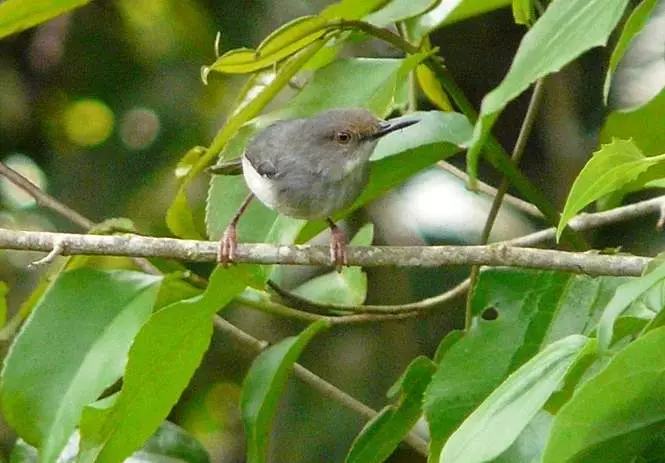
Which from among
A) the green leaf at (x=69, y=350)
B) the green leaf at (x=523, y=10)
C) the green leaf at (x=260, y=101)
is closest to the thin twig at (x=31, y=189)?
the green leaf at (x=69, y=350)

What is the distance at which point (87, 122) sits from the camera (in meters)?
3.54

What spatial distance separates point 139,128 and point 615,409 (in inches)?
104

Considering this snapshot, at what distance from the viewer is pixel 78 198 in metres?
3.36

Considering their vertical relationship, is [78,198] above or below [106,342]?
above

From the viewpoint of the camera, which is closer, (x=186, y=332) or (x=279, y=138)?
(x=186, y=332)

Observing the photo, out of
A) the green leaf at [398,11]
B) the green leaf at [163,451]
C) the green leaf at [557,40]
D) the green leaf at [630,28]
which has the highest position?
the green leaf at [398,11]

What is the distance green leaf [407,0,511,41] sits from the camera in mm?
1641

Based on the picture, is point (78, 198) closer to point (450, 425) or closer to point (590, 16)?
point (450, 425)

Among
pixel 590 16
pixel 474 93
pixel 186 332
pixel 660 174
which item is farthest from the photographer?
pixel 474 93

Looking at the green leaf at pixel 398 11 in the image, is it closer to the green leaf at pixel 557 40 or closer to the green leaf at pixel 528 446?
the green leaf at pixel 557 40

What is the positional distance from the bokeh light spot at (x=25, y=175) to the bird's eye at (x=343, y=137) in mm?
1511

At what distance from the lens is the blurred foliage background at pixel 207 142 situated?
3.07 m

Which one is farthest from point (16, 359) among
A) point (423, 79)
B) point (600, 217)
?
point (600, 217)

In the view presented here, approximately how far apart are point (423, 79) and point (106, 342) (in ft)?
2.47
